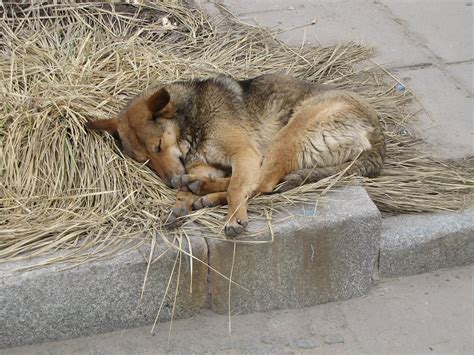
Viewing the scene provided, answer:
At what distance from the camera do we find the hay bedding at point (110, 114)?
174 inches

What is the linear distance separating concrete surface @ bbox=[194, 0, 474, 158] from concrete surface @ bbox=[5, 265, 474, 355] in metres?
1.41

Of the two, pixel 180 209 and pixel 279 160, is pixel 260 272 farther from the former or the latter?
pixel 279 160

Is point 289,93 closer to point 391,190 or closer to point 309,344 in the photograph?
point 391,190

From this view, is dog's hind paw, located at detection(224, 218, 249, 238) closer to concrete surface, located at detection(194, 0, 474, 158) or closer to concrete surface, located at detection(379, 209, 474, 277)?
concrete surface, located at detection(379, 209, 474, 277)

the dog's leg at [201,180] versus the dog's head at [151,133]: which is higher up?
the dog's head at [151,133]

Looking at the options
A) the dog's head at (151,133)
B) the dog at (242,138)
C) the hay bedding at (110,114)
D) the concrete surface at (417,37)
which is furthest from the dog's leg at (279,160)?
the concrete surface at (417,37)

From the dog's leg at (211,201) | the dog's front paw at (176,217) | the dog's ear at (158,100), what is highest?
the dog's ear at (158,100)

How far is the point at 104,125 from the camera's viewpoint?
5.02 meters

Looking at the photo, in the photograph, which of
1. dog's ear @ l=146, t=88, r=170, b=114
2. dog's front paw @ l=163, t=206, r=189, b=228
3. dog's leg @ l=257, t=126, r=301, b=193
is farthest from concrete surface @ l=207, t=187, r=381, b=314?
dog's ear @ l=146, t=88, r=170, b=114

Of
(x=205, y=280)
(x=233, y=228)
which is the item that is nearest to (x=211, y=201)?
(x=233, y=228)

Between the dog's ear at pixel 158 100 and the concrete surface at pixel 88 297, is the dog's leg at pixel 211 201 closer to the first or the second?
the concrete surface at pixel 88 297

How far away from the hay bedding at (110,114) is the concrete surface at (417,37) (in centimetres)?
19

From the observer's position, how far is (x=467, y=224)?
4.69 meters

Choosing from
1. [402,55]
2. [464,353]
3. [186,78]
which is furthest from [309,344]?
[402,55]
